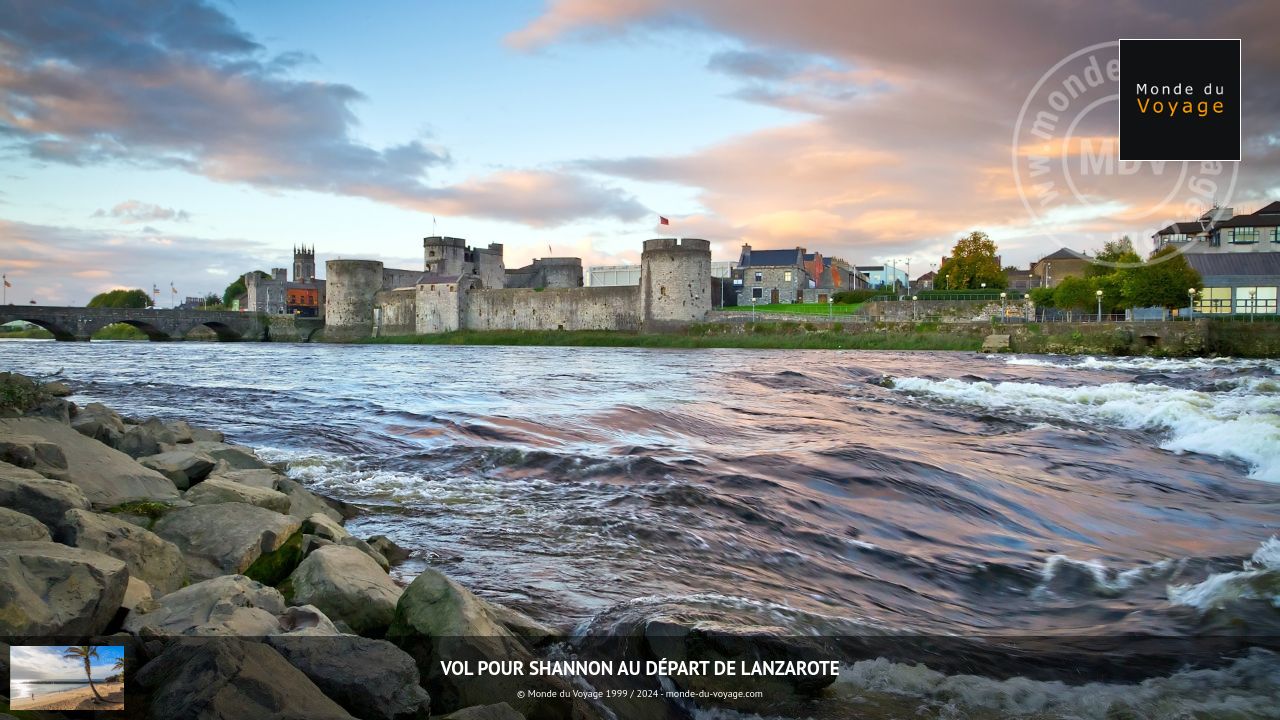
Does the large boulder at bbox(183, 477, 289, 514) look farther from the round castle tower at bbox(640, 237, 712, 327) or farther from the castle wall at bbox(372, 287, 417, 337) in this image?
the castle wall at bbox(372, 287, 417, 337)

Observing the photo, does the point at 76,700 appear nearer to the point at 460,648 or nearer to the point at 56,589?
the point at 56,589

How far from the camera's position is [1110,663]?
10.2 ft

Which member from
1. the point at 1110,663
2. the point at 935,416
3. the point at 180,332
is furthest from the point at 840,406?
the point at 180,332

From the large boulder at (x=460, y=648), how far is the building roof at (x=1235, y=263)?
146 feet

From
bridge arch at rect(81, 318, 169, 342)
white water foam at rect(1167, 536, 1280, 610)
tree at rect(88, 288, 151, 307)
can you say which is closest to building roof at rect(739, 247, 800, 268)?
bridge arch at rect(81, 318, 169, 342)

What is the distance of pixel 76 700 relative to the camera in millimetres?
1881

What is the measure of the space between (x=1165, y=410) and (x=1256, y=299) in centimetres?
3309

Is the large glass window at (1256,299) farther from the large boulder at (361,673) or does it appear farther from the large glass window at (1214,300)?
the large boulder at (361,673)

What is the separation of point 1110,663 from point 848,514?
2.36 metres

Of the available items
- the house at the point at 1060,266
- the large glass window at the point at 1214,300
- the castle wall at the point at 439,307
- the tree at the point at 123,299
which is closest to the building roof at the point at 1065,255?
the house at the point at 1060,266

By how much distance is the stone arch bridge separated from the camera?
4559 centimetres

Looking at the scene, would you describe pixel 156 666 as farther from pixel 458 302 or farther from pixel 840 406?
pixel 458 302

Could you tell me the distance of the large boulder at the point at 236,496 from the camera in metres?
4.10

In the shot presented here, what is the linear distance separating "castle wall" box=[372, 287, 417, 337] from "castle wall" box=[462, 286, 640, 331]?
12.6 ft
